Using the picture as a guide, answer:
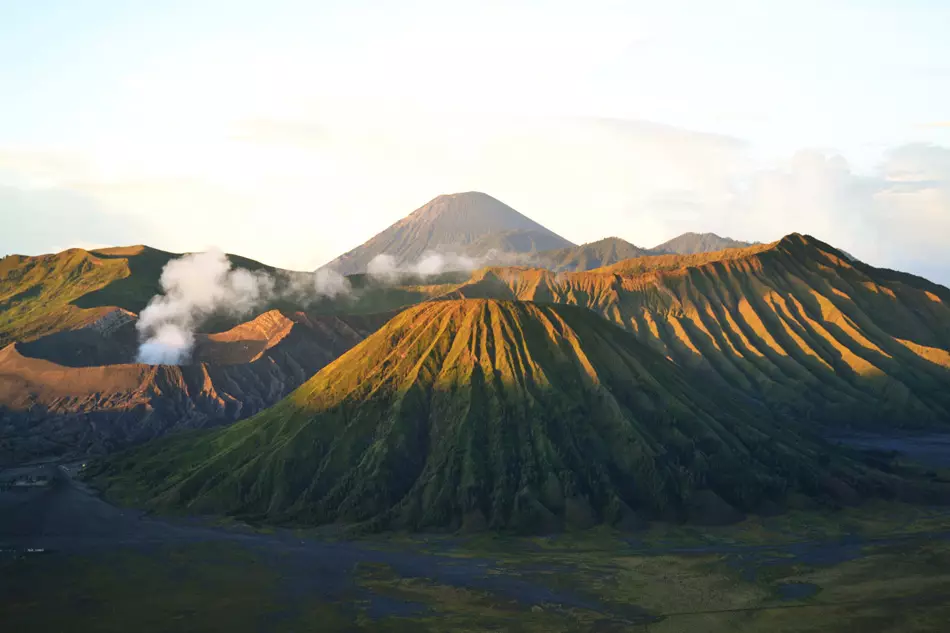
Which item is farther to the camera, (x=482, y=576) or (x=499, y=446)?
(x=499, y=446)

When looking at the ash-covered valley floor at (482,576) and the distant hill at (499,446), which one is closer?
the ash-covered valley floor at (482,576)

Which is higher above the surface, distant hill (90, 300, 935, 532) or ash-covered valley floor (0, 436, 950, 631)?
distant hill (90, 300, 935, 532)

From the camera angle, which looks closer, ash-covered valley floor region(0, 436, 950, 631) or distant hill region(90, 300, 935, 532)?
ash-covered valley floor region(0, 436, 950, 631)


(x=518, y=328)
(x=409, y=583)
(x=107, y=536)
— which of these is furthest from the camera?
(x=518, y=328)

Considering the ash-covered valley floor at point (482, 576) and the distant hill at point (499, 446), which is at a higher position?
the distant hill at point (499, 446)

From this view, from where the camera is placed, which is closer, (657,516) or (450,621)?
(450,621)

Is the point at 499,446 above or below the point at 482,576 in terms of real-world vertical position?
above

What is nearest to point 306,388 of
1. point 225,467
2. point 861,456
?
point 225,467

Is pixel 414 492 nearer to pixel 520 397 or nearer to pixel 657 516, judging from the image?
pixel 520 397
